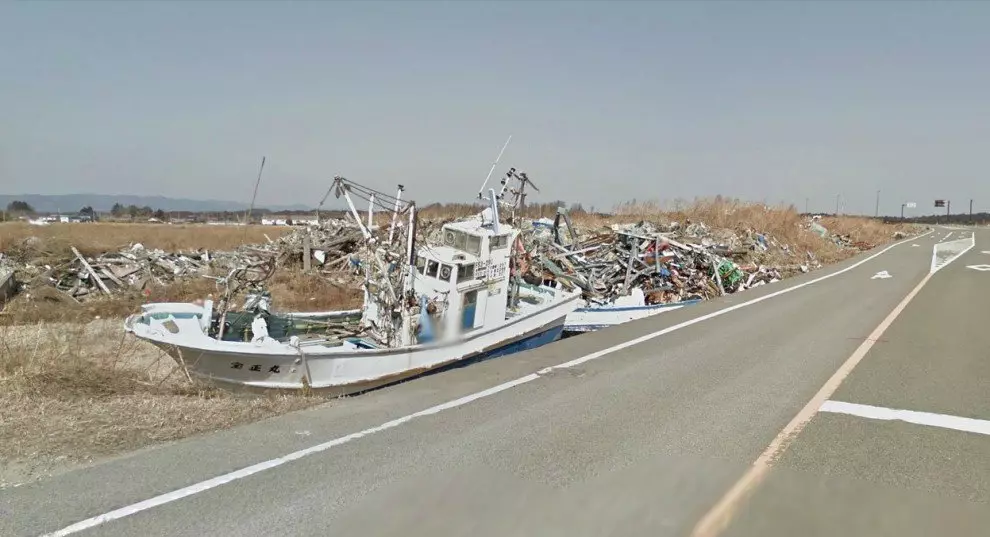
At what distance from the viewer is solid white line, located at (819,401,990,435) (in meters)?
5.80

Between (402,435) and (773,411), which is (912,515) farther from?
(402,435)

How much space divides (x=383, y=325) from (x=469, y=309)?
1834 mm

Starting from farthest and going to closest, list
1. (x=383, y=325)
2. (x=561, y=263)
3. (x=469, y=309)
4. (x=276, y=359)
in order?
(x=561, y=263) → (x=469, y=309) → (x=383, y=325) → (x=276, y=359)

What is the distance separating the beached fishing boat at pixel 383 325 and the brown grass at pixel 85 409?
261 cm

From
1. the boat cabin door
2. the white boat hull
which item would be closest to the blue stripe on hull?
the boat cabin door

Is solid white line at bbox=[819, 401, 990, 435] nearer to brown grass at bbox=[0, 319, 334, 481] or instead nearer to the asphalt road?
the asphalt road

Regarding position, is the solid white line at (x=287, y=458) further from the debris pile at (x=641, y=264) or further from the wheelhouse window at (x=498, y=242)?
the debris pile at (x=641, y=264)

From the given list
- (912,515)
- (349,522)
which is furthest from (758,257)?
(349,522)

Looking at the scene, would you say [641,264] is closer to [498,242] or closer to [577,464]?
[498,242]

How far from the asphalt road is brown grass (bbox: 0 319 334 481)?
325 mm

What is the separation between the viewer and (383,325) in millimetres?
11594

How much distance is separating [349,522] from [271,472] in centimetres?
99

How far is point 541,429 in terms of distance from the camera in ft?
18.4


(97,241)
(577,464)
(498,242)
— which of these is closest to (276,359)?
(498,242)
